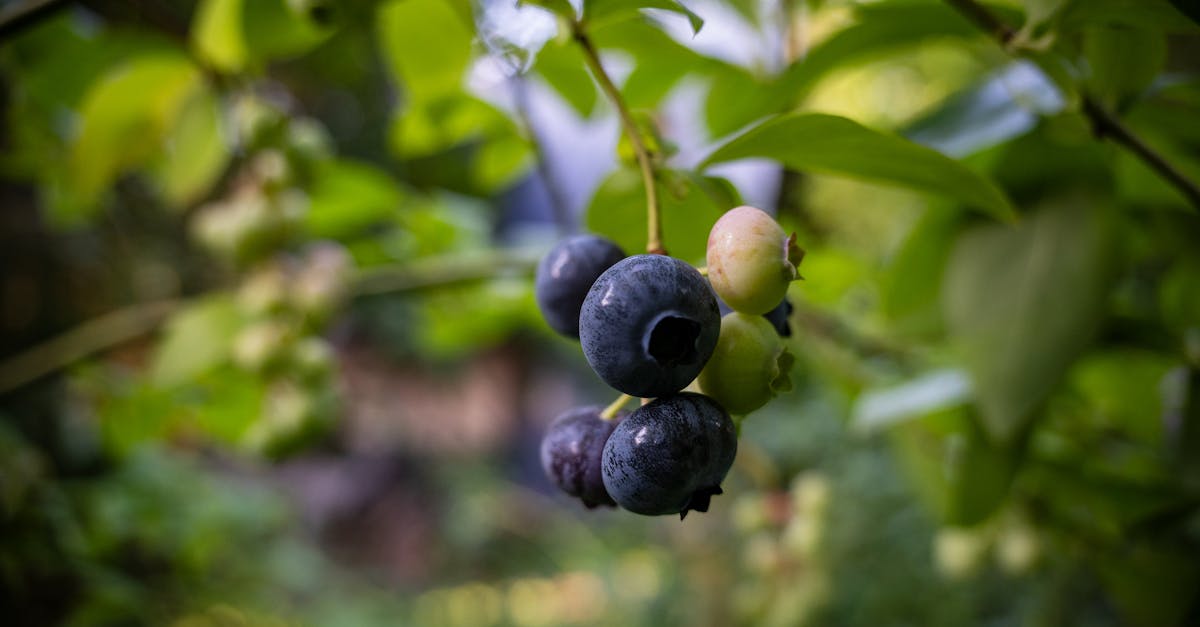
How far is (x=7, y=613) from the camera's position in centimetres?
80

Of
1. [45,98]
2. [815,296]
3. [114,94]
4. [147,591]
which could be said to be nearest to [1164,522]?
[815,296]

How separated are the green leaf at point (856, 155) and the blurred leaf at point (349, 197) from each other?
49cm

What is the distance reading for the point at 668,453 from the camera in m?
0.20

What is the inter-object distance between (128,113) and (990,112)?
0.58 metres

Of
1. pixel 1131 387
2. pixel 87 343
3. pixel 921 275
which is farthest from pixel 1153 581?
pixel 87 343

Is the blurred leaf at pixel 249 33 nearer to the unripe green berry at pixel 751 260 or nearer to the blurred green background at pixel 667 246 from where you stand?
the blurred green background at pixel 667 246

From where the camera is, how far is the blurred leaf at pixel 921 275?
0.46 metres

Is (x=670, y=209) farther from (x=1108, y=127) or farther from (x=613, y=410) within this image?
(x=1108, y=127)

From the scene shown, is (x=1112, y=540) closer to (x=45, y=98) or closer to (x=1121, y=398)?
(x=1121, y=398)

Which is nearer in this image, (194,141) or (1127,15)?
(1127,15)

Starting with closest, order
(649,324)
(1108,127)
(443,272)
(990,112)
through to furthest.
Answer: (649,324) → (1108,127) → (990,112) → (443,272)

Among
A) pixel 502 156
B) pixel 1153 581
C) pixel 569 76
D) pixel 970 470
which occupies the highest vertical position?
pixel 569 76

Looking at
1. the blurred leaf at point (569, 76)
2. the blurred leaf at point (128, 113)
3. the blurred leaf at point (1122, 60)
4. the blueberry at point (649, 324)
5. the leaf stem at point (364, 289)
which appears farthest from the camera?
the leaf stem at point (364, 289)

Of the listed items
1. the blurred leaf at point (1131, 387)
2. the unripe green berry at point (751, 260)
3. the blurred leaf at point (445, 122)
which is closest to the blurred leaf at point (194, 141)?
the blurred leaf at point (445, 122)
